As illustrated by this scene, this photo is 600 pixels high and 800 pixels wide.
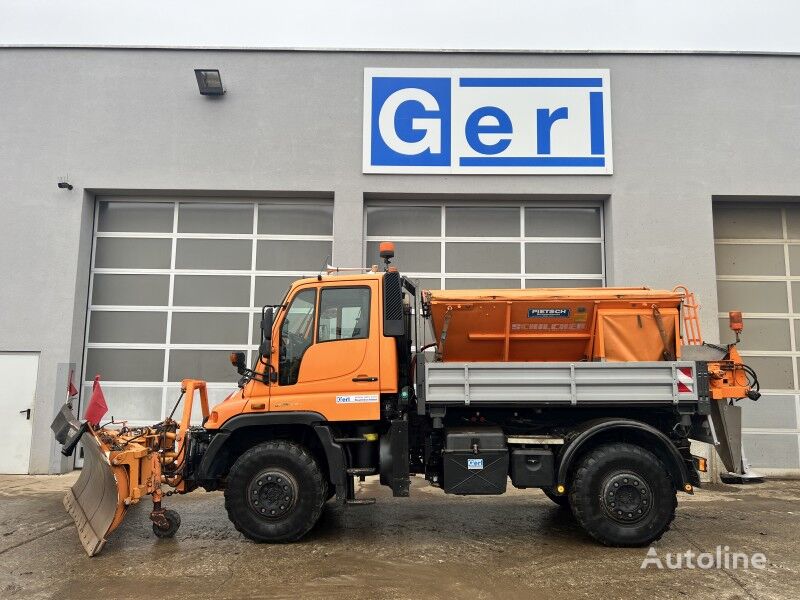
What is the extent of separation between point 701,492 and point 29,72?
1350 cm

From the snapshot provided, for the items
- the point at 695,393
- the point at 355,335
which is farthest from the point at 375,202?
the point at 695,393

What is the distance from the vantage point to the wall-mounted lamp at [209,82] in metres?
9.73

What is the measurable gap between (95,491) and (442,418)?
366 centimetres

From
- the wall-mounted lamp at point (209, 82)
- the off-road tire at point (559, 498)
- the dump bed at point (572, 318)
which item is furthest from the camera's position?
the wall-mounted lamp at point (209, 82)

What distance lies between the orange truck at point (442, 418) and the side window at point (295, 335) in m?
0.01

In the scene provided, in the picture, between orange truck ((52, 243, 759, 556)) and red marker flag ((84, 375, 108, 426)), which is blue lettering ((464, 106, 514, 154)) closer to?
orange truck ((52, 243, 759, 556))

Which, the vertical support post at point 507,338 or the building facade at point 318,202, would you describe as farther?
the building facade at point 318,202

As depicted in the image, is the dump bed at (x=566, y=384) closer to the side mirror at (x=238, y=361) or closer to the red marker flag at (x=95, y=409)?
the side mirror at (x=238, y=361)

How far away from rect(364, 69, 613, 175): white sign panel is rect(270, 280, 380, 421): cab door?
16.0 feet

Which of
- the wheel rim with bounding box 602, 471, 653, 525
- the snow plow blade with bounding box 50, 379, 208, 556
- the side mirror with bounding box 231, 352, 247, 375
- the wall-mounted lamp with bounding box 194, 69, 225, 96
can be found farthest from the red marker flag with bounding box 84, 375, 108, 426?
the wall-mounted lamp with bounding box 194, 69, 225, 96

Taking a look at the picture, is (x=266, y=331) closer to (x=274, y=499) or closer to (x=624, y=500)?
(x=274, y=499)

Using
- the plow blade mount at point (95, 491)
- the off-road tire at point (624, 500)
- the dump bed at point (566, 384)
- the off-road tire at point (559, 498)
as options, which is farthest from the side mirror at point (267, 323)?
the off-road tire at point (559, 498)

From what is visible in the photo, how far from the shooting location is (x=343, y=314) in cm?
564

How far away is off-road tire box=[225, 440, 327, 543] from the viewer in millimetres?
5273
